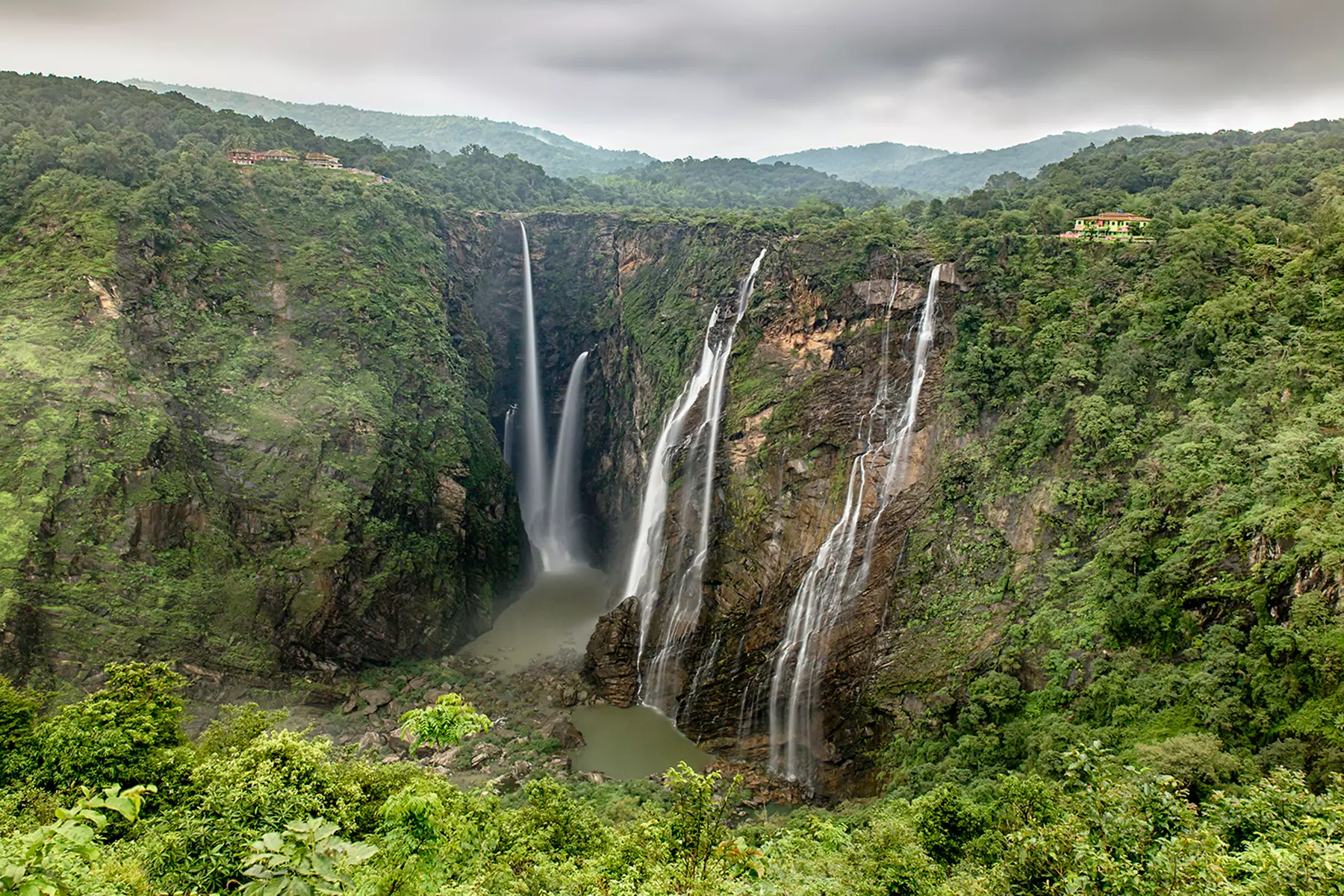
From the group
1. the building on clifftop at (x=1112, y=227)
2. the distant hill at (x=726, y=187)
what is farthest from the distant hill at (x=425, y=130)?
the building on clifftop at (x=1112, y=227)

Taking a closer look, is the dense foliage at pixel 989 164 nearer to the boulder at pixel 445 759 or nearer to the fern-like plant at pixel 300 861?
the boulder at pixel 445 759

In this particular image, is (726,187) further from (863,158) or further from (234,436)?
(863,158)

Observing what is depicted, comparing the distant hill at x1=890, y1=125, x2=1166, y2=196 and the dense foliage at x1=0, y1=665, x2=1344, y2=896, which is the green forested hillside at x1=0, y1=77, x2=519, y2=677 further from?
the distant hill at x1=890, y1=125, x2=1166, y2=196

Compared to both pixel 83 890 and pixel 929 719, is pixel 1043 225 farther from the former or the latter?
pixel 83 890

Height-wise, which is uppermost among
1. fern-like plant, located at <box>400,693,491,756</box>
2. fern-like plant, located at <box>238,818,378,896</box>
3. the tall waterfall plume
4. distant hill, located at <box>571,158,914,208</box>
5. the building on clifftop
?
distant hill, located at <box>571,158,914,208</box>

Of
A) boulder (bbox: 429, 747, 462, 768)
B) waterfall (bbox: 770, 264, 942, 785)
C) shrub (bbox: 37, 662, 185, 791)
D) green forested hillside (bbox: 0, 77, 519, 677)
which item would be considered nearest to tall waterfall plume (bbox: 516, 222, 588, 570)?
green forested hillside (bbox: 0, 77, 519, 677)

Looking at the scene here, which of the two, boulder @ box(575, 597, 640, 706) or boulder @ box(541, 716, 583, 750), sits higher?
boulder @ box(575, 597, 640, 706)

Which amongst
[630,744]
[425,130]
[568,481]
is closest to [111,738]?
[630,744]
